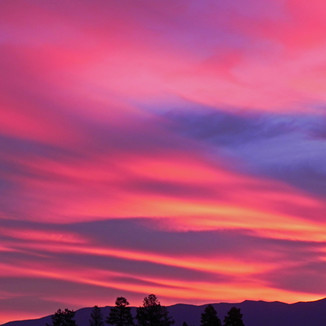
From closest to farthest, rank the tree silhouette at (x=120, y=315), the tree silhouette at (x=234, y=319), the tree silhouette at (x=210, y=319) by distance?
1. the tree silhouette at (x=234, y=319)
2. the tree silhouette at (x=210, y=319)
3. the tree silhouette at (x=120, y=315)

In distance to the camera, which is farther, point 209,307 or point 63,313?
point 63,313

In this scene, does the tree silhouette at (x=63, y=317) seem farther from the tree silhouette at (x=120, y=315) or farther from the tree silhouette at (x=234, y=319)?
the tree silhouette at (x=234, y=319)

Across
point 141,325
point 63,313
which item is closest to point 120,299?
point 141,325

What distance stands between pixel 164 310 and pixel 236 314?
20.8 m

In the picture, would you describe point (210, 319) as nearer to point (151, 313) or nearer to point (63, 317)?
point (151, 313)

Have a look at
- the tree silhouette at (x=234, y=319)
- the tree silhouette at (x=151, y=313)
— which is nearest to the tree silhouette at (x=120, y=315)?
the tree silhouette at (x=151, y=313)

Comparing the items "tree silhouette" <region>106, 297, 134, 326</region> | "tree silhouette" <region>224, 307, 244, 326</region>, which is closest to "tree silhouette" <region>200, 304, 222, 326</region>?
"tree silhouette" <region>224, 307, 244, 326</region>

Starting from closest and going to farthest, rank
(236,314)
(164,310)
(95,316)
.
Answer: (236,314) → (164,310) → (95,316)

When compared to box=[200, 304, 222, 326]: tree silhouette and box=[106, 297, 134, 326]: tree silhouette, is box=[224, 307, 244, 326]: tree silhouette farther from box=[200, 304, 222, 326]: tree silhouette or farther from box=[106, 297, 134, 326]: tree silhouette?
box=[106, 297, 134, 326]: tree silhouette

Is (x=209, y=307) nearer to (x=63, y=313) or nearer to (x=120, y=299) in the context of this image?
(x=120, y=299)

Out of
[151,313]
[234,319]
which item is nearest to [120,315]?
[151,313]

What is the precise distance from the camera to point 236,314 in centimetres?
13762

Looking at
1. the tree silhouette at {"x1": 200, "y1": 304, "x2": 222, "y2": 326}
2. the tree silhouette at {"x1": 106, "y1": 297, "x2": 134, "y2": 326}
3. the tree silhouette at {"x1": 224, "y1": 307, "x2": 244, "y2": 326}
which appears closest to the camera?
the tree silhouette at {"x1": 224, "y1": 307, "x2": 244, "y2": 326}

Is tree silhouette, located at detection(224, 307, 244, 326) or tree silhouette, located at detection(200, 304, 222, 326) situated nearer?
tree silhouette, located at detection(224, 307, 244, 326)
